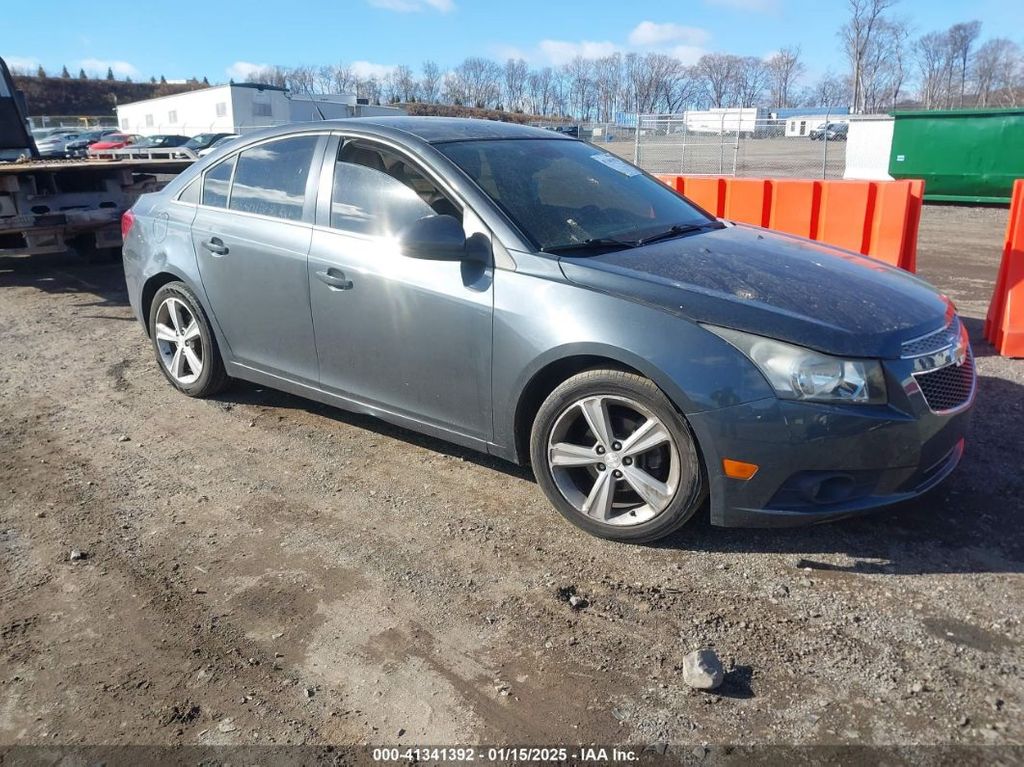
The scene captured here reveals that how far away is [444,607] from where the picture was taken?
307 cm

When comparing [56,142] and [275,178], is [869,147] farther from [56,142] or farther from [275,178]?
[56,142]

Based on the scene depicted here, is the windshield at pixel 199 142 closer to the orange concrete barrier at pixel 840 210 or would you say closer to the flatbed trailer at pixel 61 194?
the flatbed trailer at pixel 61 194

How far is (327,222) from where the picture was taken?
4250 millimetres

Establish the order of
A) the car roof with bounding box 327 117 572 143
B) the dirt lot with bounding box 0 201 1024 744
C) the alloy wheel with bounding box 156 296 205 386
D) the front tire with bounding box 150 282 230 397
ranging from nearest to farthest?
the dirt lot with bounding box 0 201 1024 744
the car roof with bounding box 327 117 572 143
the front tire with bounding box 150 282 230 397
the alloy wheel with bounding box 156 296 205 386

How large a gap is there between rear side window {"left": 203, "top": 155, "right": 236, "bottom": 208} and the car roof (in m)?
0.88

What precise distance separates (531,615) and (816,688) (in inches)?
39.4

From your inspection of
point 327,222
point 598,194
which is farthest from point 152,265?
point 598,194

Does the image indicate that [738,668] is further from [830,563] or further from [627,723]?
[830,563]

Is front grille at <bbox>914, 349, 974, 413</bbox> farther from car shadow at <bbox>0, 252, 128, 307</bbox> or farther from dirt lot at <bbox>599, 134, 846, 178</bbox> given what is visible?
dirt lot at <bbox>599, 134, 846, 178</bbox>

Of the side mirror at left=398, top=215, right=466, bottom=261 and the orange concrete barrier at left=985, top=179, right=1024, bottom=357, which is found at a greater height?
the side mirror at left=398, top=215, right=466, bottom=261

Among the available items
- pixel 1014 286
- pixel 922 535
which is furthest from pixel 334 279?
pixel 1014 286

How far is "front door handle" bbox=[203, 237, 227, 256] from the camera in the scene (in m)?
4.73

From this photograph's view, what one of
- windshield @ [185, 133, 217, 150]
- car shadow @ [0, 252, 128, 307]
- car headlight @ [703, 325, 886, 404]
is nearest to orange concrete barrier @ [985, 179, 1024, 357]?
car headlight @ [703, 325, 886, 404]

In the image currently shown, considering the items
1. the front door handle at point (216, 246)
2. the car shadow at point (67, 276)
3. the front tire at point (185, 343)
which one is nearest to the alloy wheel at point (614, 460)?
the front door handle at point (216, 246)
